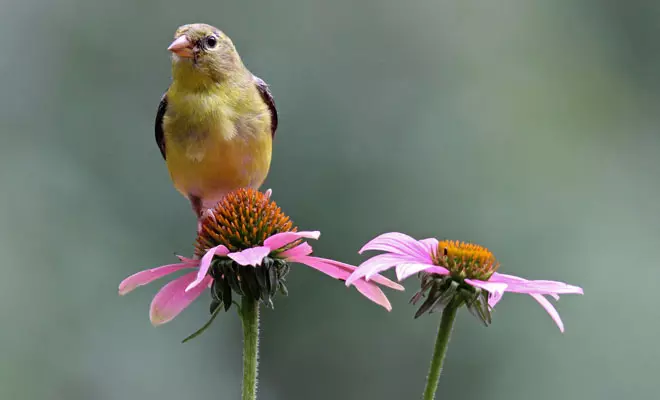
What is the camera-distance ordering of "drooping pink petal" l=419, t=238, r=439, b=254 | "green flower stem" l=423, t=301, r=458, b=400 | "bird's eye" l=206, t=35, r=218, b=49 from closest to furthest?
"green flower stem" l=423, t=301, r=458, b=400
"drooping pink petal" l=419, t=238, r=439, b=254
"bird's eye" l=206, t=35, r=218, b=49

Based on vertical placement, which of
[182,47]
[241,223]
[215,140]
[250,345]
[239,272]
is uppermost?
[182,47]

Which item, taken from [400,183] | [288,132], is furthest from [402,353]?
[288,132]

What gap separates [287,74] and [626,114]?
6.98ft

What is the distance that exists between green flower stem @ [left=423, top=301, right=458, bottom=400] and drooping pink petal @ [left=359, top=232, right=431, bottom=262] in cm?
10

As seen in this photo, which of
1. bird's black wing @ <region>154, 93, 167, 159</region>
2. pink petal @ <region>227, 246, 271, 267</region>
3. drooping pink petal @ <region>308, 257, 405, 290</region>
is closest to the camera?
pink petal @ <region>227, 246, 271, 267</region>

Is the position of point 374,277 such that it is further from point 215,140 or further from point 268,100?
point 268,100

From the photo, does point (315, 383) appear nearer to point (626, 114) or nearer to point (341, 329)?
point (341, 329)

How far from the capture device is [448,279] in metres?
1.38

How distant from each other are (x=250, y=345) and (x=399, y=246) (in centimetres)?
28

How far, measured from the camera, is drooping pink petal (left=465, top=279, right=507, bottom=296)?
1199 millimetres

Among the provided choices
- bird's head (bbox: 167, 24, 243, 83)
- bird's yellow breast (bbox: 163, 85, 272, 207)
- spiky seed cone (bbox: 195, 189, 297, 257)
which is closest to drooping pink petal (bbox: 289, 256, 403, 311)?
spiky seed cone (bbox: 195, 189, 297, 257)

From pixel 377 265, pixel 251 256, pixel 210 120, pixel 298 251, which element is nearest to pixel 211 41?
pixel 210 120

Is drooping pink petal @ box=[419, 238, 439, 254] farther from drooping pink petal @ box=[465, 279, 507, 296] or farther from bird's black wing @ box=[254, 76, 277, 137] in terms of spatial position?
bird's black wing @ box=[254, 76, 277, 137]

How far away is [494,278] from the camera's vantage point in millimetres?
1435
